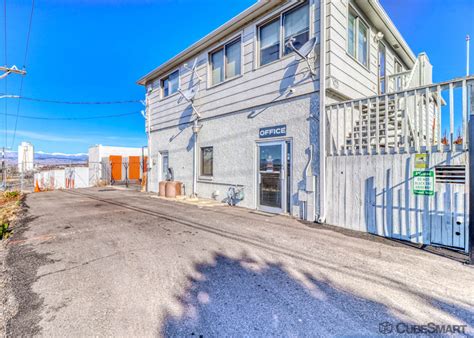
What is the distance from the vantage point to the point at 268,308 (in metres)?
2.05

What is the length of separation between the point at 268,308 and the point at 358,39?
710 centimetres

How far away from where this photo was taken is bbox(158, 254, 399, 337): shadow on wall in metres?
1.79

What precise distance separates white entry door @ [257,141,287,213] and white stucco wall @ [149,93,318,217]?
0.62 feet

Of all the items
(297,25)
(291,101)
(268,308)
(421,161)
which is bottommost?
(268,308)

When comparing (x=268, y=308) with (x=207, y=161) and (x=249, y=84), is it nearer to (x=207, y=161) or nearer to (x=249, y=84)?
(x=249, y=84)

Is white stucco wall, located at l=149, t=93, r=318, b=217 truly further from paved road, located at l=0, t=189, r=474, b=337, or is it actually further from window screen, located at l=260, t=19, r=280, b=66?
paved road, located at l=0, t=189, r=474, b=337

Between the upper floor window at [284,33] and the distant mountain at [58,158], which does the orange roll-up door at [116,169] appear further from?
the upper floor window at [284,33]

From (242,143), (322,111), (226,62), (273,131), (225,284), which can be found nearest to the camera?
(225,284)

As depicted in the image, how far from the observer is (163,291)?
233cm

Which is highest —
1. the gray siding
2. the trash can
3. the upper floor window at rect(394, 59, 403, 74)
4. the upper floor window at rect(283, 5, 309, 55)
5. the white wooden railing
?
the upper floor window at rect(394, 59, 403, 74)

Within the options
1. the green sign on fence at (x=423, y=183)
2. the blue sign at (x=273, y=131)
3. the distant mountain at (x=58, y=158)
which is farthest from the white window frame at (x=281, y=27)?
the distant mountain at (x=58, y=158)

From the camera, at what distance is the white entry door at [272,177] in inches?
231

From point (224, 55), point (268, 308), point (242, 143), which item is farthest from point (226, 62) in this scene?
point (268, 308)

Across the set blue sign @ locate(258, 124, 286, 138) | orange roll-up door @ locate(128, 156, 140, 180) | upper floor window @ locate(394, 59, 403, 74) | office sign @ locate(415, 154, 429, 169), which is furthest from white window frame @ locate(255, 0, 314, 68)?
orange roll-up door @ locate(128, 156, 140, 180)
